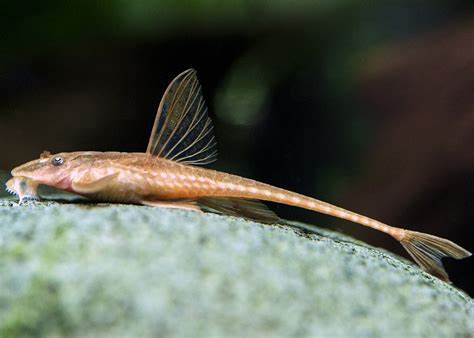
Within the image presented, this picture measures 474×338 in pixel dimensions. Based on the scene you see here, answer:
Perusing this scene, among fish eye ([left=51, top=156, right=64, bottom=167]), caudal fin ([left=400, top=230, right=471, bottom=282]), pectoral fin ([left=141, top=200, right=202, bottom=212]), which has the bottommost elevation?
caudal fin ([left=400, top=230, right=471, bottom=282])

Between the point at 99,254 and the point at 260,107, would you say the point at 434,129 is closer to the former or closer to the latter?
the point at 260,107

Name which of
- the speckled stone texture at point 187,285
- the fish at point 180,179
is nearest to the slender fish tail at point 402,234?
the fish at point 180,179

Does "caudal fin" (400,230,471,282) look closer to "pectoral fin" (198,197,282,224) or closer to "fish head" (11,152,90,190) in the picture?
"pectoral fin" (198,197,282,224)

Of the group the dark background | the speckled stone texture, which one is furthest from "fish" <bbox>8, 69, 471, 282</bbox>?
the dark background

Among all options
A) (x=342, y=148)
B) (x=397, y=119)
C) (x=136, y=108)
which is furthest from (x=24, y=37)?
(x=397, y=119)

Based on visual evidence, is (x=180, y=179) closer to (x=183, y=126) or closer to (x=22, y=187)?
(x=183, y=126)

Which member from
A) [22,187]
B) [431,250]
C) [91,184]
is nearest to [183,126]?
[91,184]
